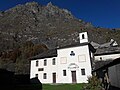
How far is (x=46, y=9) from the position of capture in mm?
179250

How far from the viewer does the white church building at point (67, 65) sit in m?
32.1

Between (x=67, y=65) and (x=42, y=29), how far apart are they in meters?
91.5

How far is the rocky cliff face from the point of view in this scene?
291ft

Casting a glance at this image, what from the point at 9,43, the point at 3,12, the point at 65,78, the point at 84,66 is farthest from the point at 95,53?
the point at 3,12

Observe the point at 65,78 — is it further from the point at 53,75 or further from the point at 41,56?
the point at 41,56

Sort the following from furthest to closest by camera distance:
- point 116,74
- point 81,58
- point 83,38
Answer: point 83,38
point 81,58
point 116,74

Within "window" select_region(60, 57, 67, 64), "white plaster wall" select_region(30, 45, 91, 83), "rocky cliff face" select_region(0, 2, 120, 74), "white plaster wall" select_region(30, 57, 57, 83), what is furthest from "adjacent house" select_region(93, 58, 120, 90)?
"rocky cliff face" select_region(0, 2, 120, 74)

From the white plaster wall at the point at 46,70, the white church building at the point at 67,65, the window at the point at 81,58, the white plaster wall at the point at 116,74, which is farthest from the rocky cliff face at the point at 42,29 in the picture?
the white plaster wall at the point at 116,74

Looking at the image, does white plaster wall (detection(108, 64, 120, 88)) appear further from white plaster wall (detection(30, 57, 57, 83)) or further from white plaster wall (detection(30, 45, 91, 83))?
white plaster wall (detection(30, 57, 57, 83))

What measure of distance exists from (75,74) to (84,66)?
2.42 metres

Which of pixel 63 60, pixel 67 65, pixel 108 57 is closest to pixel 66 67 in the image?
pixel 67 65

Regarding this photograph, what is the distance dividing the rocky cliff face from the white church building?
4346 cm

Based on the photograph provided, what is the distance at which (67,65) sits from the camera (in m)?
33.5

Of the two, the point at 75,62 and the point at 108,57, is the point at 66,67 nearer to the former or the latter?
the point at 75,62
